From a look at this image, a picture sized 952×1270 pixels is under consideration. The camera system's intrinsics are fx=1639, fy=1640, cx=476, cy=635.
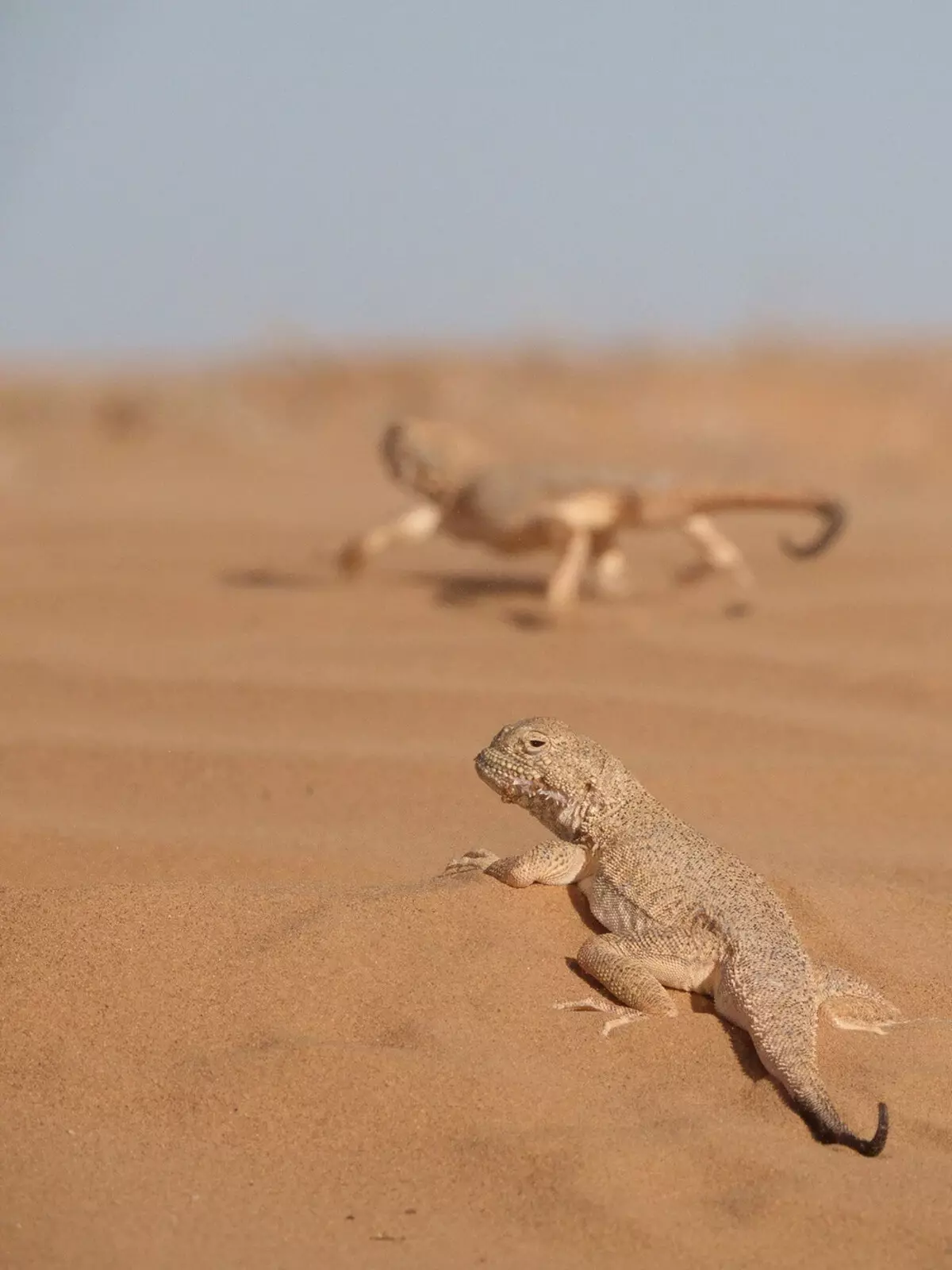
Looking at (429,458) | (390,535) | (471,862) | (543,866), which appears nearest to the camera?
(543,866)

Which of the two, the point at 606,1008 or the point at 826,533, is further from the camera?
the point at 826,533

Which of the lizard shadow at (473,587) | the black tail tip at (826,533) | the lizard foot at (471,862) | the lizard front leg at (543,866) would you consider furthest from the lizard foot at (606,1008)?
the black tail tip at (826,533)

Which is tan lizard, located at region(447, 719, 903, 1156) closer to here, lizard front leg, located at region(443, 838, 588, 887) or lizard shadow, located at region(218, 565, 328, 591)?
lizard front leg, located at region(443, 838, 588, 887)

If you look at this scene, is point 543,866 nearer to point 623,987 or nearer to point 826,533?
point 623,987

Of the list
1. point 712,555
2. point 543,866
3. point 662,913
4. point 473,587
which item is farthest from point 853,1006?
point 473,587

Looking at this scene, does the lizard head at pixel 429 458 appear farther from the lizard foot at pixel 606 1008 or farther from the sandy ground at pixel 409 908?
the lizard foot at pixel 606 1008

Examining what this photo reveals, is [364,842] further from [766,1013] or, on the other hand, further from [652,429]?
[652,429]
